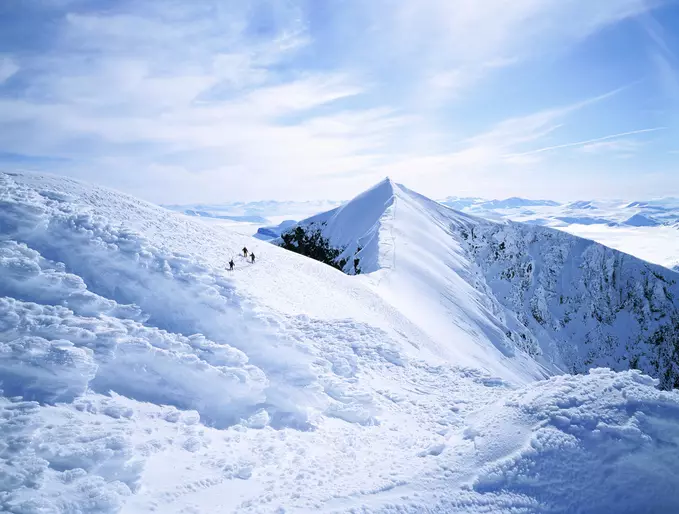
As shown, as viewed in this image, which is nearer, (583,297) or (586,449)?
(586,449)

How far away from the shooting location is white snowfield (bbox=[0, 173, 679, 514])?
8.71 metres

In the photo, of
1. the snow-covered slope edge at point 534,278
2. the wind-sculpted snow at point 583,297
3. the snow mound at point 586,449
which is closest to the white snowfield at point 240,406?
the snow mound at point 586,449

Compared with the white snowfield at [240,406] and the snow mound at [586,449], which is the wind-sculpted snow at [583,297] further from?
the snow mound at [586,449]

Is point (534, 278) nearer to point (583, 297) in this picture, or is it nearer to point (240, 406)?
point (583, 297)

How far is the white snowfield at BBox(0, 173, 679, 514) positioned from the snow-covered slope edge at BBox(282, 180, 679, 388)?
39.2 m

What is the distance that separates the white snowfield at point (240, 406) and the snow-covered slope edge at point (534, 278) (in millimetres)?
39230

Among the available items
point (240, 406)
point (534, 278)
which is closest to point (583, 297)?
point (534, 278)

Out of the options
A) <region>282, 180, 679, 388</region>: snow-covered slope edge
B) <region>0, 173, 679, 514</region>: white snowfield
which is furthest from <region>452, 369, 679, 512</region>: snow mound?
<region>282, 180, 679, 388</region>: snow-covered slope edge

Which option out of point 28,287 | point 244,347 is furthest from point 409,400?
point 28,287

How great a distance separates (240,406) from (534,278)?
9749cm

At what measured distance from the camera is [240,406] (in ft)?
41.5

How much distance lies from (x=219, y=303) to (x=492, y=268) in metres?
80.5

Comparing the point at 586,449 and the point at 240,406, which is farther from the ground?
the point at 240,406

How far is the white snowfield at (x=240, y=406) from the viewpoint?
8.71m
